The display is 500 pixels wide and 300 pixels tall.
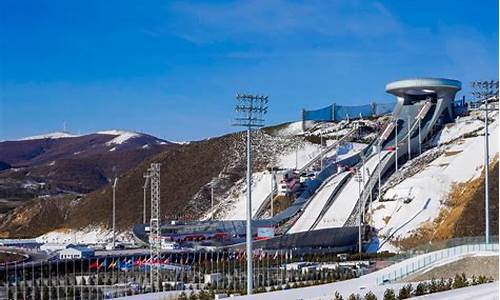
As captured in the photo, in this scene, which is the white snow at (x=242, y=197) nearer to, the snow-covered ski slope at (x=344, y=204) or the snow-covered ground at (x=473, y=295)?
the snow-covered ski slope at (x=344, y=204)

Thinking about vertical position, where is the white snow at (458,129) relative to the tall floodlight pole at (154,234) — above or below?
above

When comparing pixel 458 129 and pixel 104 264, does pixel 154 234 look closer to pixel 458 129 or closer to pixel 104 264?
pixel 104 264

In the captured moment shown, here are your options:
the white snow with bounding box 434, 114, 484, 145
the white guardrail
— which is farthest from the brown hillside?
the white snow with bounding box 434, 114, 484, 145

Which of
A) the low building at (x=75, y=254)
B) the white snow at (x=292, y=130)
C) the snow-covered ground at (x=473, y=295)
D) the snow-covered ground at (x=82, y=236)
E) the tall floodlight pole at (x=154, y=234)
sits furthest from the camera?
the white snow at (x=292, y=130)

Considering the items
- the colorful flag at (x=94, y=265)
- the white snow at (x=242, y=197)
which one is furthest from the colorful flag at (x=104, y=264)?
the white snow at (x=242, y=197)

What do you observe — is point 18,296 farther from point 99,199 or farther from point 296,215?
point 99,199
